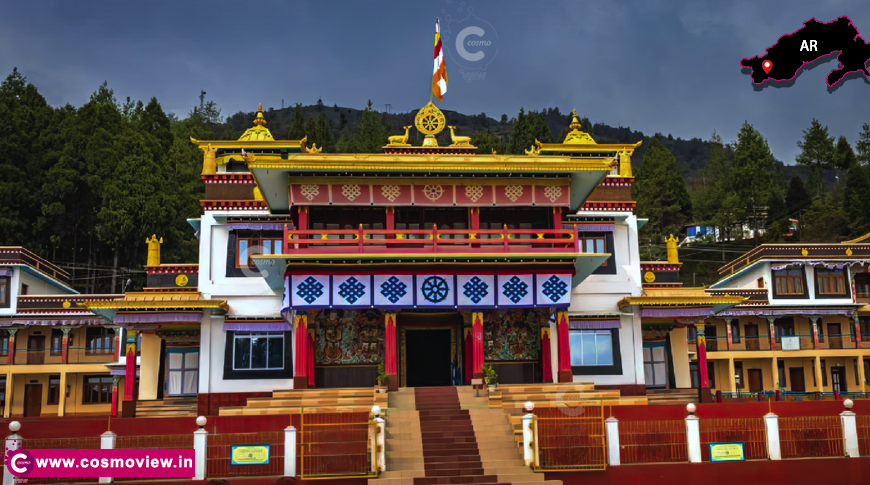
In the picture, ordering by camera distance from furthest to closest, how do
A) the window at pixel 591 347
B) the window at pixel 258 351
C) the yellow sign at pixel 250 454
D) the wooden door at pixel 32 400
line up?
the wooden door at pixel 32 400 → the window at pixel 591 347 → the window at pixel 258 351 → the yellow sign at pixel 250 454

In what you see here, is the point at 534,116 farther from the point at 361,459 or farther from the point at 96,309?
the point at 361,459

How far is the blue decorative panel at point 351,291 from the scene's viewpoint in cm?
2480

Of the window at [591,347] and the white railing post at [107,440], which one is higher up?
the window at [591,347]

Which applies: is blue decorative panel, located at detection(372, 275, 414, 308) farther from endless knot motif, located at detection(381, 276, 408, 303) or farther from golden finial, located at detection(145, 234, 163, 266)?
golden finial, located at detection(145, 234, 163, 266)

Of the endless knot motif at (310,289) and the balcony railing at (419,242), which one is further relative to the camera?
the balcony railing at (419,242)

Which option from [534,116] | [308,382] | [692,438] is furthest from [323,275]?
[534,116]

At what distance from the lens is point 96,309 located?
2653 centimetres

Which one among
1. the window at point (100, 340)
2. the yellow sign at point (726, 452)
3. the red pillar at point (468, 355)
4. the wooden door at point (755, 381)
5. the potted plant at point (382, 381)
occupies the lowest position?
the yellow sign at point (726, 452)

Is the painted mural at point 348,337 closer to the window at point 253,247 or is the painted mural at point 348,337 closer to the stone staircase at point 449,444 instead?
the stone staircase at point 449,444

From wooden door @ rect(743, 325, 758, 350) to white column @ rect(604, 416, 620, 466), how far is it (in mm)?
30252

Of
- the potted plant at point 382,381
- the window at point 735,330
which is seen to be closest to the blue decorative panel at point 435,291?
the potted plant at point 382,381

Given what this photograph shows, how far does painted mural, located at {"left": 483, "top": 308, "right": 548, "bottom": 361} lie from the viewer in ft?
91.4

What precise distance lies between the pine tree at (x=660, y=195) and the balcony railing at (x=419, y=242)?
49.9m

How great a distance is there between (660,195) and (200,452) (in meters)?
67.3
